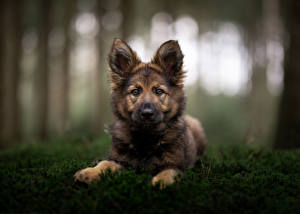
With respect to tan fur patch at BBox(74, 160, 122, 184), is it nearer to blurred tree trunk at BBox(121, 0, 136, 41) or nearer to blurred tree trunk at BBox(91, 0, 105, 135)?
blurred tree trunk at BBox(91, 0, 105, 135)

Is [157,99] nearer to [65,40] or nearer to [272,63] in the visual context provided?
[65,40]

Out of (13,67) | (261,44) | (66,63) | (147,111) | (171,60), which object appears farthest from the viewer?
(261,44)

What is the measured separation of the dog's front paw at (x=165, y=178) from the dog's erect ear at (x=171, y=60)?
1746 mm

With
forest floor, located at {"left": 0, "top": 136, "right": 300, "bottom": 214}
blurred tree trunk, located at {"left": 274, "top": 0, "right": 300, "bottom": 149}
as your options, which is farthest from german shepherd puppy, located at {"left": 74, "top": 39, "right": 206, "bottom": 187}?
blurred tree trunk, located at {"left": 274, "top": 0, "right": 300, "bottom": 149}

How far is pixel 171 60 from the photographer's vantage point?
4.86 metres

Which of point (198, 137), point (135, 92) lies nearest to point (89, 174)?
point (135, 92)

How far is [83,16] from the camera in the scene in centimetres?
2225

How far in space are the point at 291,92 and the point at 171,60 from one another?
4907 millimetres

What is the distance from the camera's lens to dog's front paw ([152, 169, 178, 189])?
340cm

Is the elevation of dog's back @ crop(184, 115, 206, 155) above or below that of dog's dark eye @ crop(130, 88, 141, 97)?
below

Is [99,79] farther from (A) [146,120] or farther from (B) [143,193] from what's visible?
(B) [143,193]

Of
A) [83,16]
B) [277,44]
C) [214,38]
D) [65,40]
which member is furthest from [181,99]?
[214,38]

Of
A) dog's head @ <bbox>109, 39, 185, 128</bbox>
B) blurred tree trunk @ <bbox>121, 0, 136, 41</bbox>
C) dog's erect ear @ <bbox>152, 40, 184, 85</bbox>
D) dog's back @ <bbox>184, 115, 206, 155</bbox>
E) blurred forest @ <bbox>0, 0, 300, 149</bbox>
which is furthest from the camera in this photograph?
blurred tree trunk @ <bbox>121, 0, 136, 41</bbox>

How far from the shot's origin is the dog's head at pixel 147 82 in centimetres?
437
